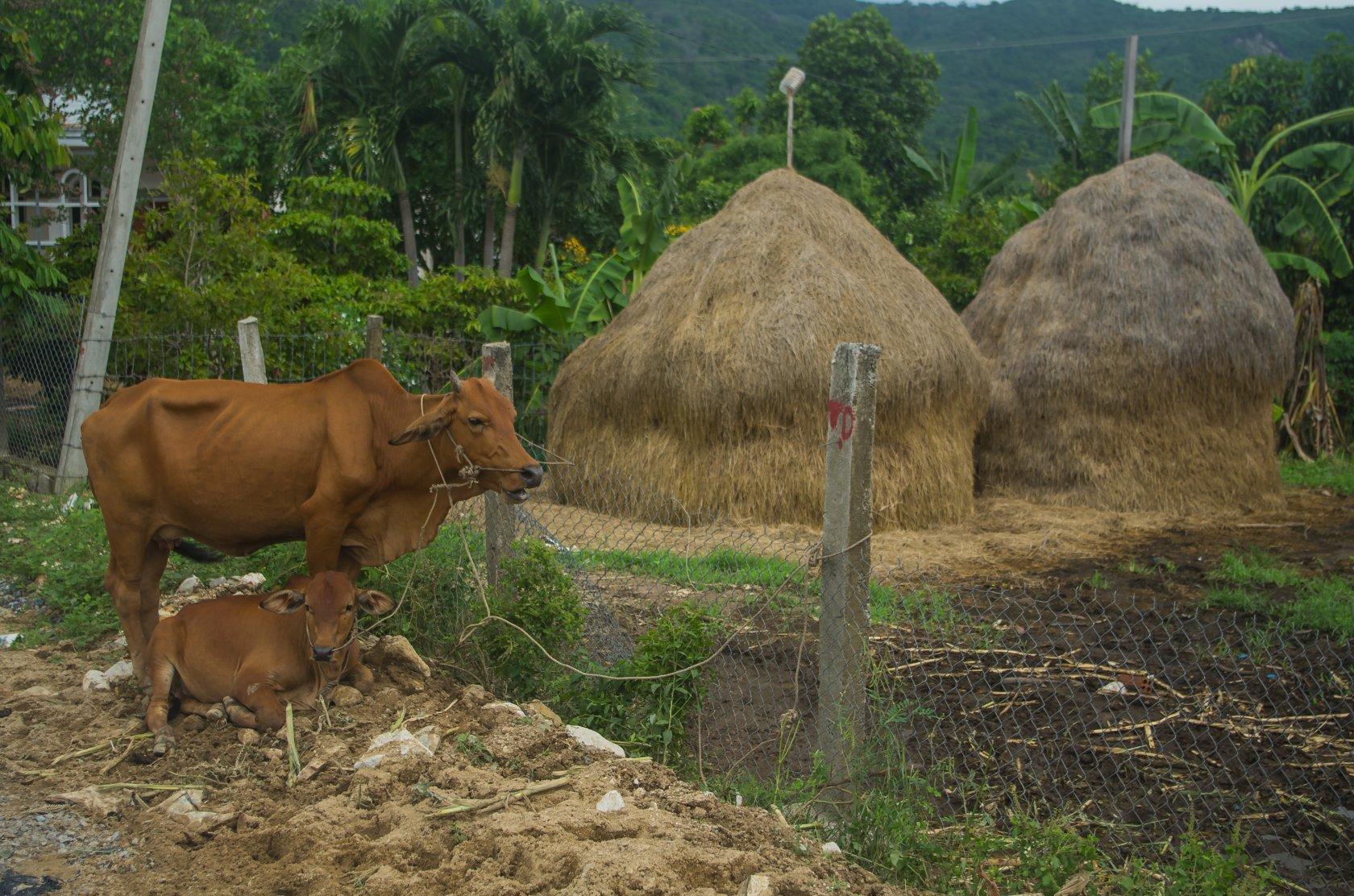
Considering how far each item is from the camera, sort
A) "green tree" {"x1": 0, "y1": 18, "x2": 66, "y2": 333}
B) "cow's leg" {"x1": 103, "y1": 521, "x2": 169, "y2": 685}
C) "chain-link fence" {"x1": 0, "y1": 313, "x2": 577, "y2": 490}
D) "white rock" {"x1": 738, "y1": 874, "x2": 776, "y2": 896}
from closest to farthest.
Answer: "white rock" {"x1": 738, "y1": 874, "x2": 776, "y2": 896} → "cow's leg" {"x1": 103, "y1": 521, "x2": 169, "y2": 685} → "chain-link fence" {"x1": 0, "y1": 313, "x2": 577, "y2": 490} → "green tree" {"x1": 0, "y1": 18, "x2": 66, "y2": 333}

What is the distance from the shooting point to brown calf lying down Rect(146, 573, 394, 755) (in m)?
4.81

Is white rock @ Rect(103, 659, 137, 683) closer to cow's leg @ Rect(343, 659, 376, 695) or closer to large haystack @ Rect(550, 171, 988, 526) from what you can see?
cow's leg @ Rect(343, 659, 376, 695)

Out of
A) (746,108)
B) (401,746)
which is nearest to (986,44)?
(746,108)

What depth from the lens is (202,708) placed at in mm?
5027

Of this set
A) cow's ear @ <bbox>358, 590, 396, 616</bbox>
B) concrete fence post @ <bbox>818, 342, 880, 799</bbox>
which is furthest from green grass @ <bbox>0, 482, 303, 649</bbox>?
concrete fence post @ <bbox>818, 342, 880, 799</bbox>

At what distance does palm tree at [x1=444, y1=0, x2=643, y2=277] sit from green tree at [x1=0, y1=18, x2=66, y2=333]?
9.56 m

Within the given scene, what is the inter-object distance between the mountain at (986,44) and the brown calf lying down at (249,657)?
114ft

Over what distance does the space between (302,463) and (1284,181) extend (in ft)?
53.2

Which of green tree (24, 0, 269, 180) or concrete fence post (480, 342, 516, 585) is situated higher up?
green tree (24, 0, 269, 180)

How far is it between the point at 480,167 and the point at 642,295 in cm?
1087

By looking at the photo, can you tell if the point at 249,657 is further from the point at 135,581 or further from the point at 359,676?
the point at 135,581

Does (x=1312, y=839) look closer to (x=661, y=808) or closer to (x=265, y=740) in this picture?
(x=661, y=808)

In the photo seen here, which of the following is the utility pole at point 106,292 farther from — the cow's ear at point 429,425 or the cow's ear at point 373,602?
the cow's ear at point 429,425

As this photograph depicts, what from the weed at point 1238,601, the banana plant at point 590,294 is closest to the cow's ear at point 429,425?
the weed at point 1238,601
